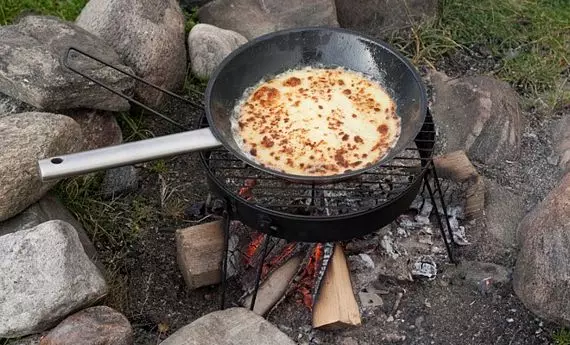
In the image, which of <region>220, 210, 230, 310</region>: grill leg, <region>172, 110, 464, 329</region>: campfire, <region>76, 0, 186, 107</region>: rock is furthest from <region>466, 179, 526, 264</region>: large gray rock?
<region>76, 0, 186, 107</region>: rock

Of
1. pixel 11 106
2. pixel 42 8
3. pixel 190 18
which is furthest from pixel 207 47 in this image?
pixel 42 8

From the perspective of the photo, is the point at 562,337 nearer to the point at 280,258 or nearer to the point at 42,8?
the point at 280,258

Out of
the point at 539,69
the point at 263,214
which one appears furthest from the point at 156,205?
the point at 539,69

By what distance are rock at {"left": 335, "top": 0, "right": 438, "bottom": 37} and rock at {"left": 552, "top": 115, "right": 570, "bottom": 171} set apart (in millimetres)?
1087

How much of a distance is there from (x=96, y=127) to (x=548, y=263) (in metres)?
2.11

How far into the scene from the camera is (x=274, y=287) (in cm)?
310

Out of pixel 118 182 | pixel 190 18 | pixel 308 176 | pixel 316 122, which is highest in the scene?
pixel 308 176

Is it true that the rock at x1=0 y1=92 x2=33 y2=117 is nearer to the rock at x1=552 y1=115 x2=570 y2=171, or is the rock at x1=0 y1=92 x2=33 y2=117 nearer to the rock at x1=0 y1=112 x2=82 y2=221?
the rock at x1=0 y1=112 x2=82 y2=221

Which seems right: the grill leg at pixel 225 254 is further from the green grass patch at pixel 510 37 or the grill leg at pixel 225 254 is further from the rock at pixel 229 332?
the green grass patch at pixel 510 37

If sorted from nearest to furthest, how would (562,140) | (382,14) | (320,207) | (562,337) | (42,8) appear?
1. (320,207)
2. (562,337)
3. (562,140)
4. (42,8)
5. (382,14)

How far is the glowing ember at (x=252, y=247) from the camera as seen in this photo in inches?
126

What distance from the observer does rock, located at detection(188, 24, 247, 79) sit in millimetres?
3947

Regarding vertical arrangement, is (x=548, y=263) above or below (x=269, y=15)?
below

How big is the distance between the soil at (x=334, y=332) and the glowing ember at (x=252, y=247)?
20cm
